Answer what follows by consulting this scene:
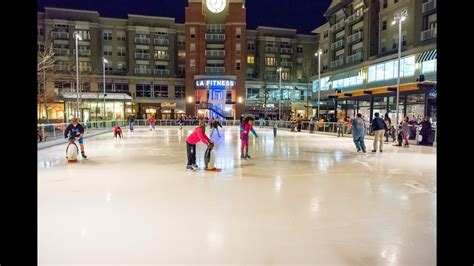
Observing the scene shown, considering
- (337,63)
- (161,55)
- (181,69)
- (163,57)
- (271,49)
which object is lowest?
(337,63)

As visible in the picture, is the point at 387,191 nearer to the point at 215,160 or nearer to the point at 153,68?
the point at 215,160

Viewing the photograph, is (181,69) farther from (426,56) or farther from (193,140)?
(193,140)

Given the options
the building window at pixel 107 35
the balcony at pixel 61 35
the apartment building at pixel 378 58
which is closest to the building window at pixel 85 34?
the balcony at pixel 61 35

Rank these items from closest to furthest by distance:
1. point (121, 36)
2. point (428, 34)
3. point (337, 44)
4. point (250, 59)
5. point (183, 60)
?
point (428, 34)
point (337, 44)
point (121, 36)
point (183, 60)
point (250, 59)

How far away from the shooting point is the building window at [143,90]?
5703 cm

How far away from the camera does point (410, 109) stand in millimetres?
31531

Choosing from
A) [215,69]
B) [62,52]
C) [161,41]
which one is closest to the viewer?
[62,52]

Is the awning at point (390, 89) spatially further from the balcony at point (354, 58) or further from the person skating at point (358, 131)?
the balcony at point (354, 58)

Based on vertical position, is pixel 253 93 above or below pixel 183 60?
below

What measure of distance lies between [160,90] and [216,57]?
34.1 ft

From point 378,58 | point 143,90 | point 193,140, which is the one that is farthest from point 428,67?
point 143,90

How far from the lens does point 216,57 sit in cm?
5766

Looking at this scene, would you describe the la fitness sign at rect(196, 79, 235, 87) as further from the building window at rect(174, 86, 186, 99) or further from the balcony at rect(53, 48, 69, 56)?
the balcony at rect(53, 48, 69, 56)

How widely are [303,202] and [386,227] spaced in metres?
1.60
